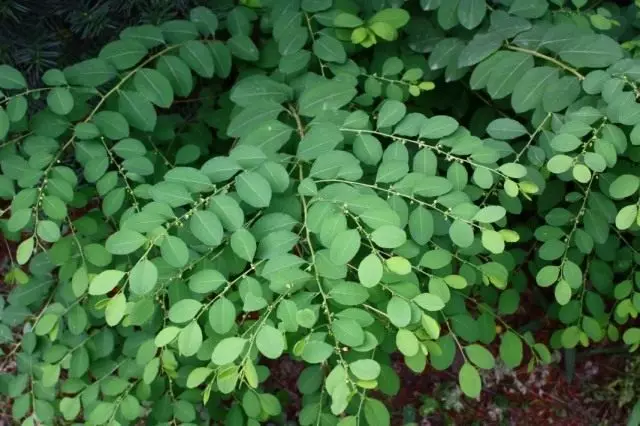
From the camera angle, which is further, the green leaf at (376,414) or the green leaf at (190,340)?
the green leaf at (376,414)

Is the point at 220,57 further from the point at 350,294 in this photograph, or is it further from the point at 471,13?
the point at 350,294

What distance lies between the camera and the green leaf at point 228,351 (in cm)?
118

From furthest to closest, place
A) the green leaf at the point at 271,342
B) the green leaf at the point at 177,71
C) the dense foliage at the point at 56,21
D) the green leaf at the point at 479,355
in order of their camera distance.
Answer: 1. the dense foliage at the point at 56,21
2. the green leaf at the point at 177,71
3. the green leaf at the point at 479,355
4. the green leaf at the point at 271,342

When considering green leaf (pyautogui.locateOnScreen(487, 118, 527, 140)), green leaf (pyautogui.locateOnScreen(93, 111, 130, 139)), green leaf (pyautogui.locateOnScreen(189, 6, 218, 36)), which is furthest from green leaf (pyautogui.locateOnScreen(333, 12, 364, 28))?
green leaf (pyautogui.locateOnScreen(93, 111, 130, 139))

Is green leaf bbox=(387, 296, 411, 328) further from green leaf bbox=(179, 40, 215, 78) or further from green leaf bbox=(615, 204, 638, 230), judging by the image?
green leaf bbox=(179, 40, 215, 78)

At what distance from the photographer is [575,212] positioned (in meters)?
1.80

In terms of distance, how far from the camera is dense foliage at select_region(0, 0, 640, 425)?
4.26ft

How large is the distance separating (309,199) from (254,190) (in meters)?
0.15

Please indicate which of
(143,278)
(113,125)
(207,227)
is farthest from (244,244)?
(113,125)

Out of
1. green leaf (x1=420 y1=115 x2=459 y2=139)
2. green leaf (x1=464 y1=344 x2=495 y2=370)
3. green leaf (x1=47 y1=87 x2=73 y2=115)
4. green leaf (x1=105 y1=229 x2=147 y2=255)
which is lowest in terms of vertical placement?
green leaf (x1=464 y1=344 x2=495 y2=370)

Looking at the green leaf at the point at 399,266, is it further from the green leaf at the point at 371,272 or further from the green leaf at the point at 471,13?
the green leaf at the point at 471,13

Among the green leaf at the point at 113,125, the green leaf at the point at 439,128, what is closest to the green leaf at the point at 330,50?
the green leaf at the point at 439,128

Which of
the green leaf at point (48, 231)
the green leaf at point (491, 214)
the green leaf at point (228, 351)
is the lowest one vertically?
the green leaf at point (48, 231)

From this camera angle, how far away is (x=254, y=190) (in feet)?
4.41
